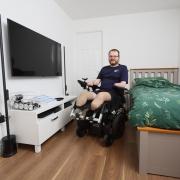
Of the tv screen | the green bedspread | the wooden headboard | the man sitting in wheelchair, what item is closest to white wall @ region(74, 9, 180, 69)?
the wooden headboard

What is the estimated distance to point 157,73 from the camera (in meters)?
3.04

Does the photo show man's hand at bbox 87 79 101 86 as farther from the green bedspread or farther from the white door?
the white door

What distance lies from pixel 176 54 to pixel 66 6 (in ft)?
7.57

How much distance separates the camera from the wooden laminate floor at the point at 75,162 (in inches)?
47.7

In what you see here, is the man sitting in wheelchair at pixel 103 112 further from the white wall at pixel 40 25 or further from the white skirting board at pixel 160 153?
the white wall at pixel 40 25

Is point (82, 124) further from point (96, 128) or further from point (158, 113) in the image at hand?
point (158, 113)

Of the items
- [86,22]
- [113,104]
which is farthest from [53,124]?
[86,22]

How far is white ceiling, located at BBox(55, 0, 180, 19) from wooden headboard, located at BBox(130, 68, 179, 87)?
1.17 m

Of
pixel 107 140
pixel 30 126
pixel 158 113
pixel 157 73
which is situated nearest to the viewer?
pixel 158 113

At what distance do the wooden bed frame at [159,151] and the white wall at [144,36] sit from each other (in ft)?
7.16

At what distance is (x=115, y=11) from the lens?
296 centimetres

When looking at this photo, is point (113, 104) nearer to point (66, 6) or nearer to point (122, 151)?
point (122, 151)

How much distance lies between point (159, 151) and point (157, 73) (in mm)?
2189

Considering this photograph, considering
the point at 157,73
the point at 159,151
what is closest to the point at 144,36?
the point at 157,73
